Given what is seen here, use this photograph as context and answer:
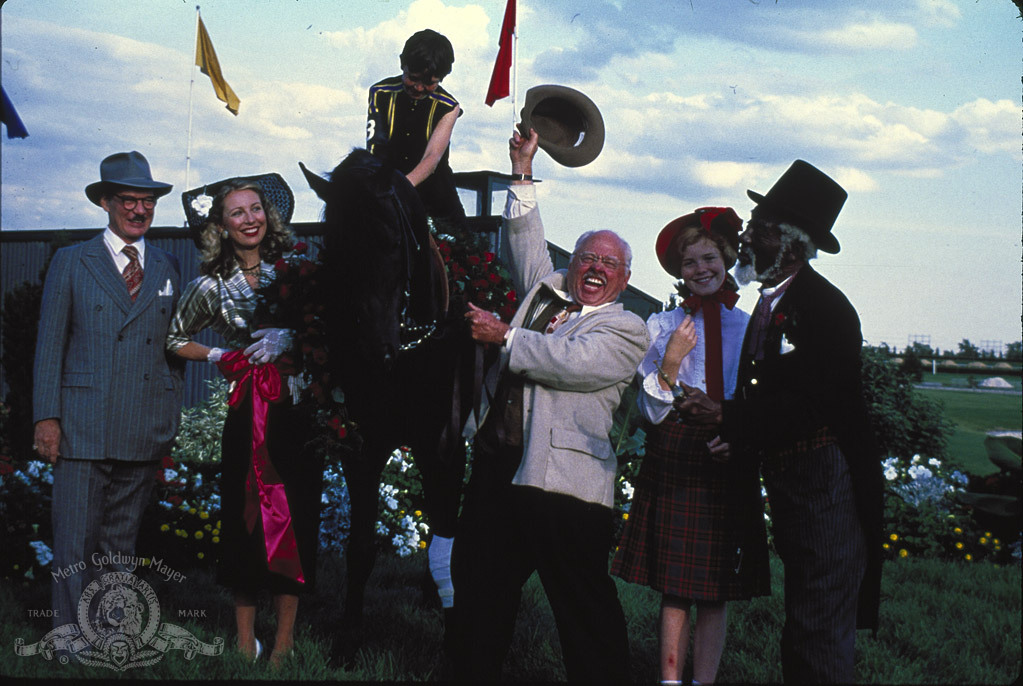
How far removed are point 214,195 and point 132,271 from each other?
64 cm

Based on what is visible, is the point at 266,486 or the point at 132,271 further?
the point at 132,271

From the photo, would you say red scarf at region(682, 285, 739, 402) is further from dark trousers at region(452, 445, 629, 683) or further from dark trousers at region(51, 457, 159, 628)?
dark trousers at region(51, 457, 159, 628)

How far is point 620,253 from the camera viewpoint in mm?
3703

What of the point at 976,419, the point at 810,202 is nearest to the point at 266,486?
the point at 810,202

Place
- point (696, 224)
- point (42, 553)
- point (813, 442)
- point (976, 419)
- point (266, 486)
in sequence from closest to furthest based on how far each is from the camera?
point (813, 442)
point (696, 224)
point (266, 486)
point (42, 553)
point (976, 419)

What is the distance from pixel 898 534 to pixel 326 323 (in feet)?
19.9

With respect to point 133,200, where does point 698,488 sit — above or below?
below

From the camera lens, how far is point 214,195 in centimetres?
468

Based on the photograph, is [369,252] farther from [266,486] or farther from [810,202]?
[810,202]

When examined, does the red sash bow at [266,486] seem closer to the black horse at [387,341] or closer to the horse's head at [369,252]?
the black horse at [387,341]

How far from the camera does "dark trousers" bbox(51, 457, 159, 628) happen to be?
4484 mm

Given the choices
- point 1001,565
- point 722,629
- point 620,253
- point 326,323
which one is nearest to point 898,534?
point 1001,565

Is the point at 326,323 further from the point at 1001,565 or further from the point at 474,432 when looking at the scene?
the point at 1001,565

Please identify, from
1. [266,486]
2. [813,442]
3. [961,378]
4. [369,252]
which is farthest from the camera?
[961,378]
